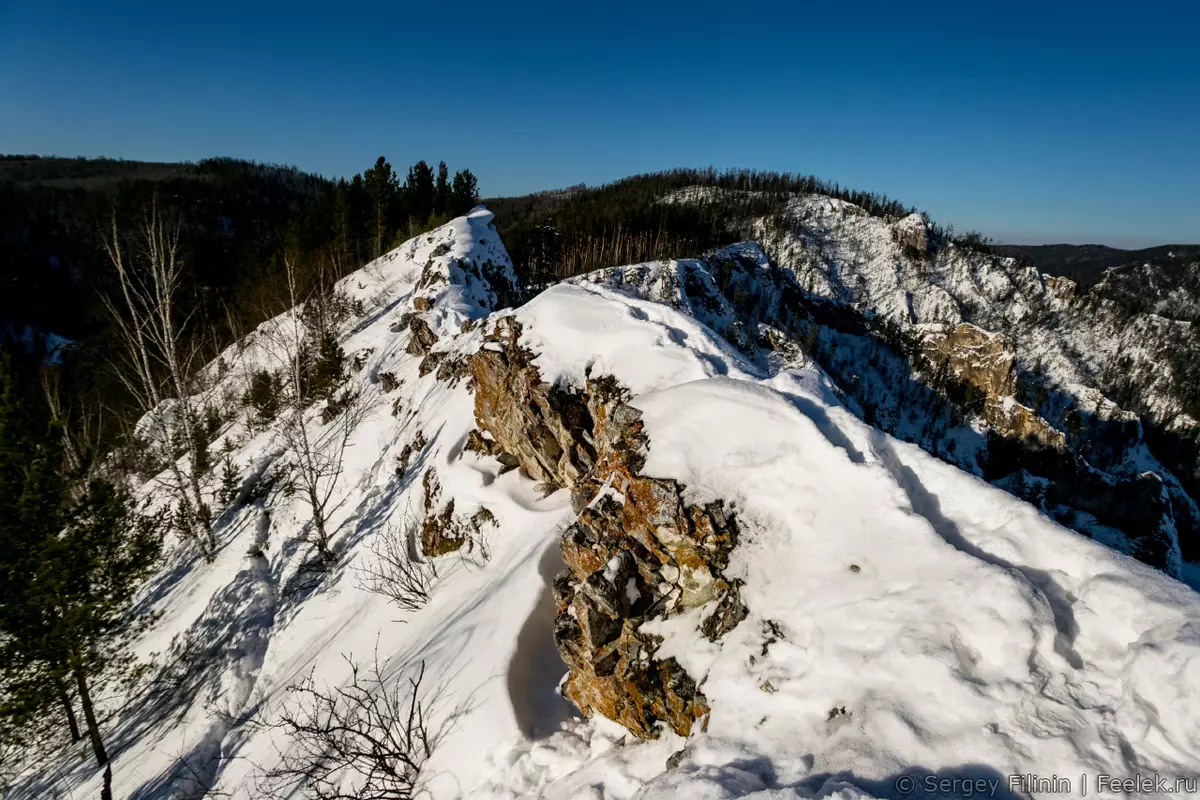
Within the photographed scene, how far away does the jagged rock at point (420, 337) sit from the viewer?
24491 mm

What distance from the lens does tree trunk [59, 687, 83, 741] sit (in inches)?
453

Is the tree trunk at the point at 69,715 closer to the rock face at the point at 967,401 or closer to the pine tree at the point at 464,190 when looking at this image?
the rock face at the point at 967,401

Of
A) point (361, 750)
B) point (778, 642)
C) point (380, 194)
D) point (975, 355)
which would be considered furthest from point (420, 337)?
point (975, 355)

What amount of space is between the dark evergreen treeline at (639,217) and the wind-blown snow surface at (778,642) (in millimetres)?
43249

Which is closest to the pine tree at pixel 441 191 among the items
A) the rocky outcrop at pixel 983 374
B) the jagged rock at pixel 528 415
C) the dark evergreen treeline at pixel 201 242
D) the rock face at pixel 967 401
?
the dark evergreen treeline at pixel 201 242

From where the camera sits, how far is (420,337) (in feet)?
81.2

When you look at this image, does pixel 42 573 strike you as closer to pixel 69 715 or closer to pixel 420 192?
pixel 69 715

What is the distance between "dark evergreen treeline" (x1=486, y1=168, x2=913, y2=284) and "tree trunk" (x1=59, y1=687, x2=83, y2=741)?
44.2 meters

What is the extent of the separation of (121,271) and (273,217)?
96.0 meters

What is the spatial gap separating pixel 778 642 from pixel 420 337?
2254 cm

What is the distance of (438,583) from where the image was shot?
12477 millimetres

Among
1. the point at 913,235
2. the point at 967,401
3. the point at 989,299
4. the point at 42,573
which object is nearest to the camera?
the point at 42,573

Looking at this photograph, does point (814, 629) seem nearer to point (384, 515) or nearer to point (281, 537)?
point (384, 515)

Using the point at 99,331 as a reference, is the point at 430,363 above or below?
above
